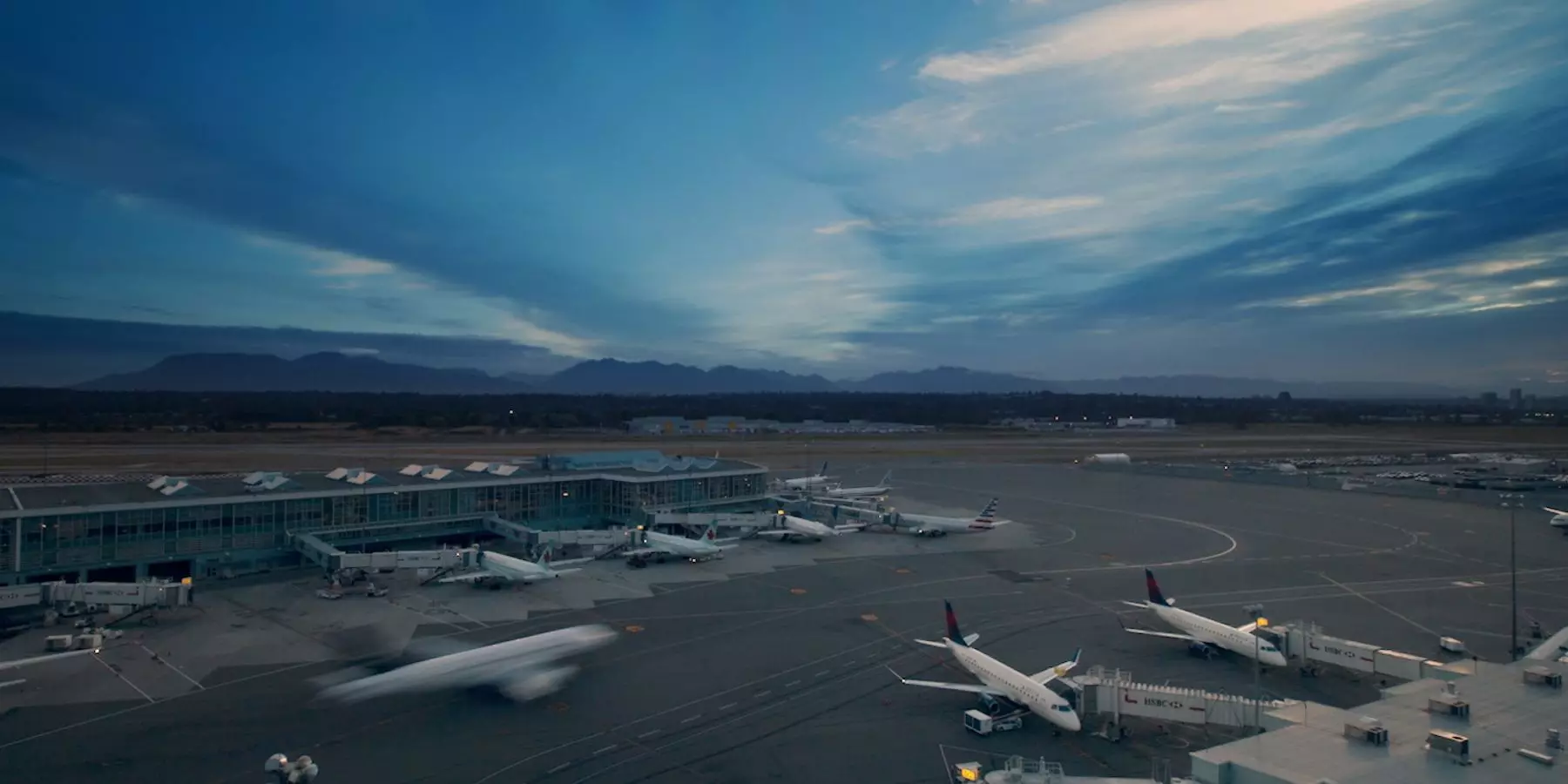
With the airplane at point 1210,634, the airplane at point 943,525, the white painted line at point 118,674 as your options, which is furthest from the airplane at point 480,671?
the airplane at point 943,525

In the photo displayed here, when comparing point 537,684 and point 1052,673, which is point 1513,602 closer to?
point 1052,673

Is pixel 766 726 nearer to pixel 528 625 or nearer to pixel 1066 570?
pixel 528 625

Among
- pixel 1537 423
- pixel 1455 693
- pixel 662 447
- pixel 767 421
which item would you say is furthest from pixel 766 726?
pixel 1537 423

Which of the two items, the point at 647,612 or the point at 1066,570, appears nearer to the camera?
the point at 647,612

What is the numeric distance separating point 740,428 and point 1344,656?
14749 cm

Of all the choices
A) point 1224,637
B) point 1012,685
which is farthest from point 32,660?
point 1224,637

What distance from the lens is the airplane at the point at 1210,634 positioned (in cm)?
3172

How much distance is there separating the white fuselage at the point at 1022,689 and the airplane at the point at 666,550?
2362 cm

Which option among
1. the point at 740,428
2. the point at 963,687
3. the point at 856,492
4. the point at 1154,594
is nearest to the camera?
the point at 963,687

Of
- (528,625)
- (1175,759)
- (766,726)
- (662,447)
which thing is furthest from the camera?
(662,447)

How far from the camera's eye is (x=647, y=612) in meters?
39.9

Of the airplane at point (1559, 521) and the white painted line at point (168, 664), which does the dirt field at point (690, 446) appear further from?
the white painted line at point (168, 664)

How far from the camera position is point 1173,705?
25625mm

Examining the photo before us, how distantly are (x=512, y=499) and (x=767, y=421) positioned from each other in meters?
131
